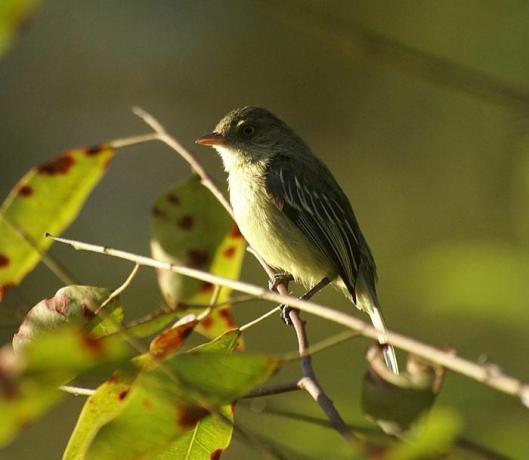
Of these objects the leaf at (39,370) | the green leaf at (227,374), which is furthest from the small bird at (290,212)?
the leaf at (39,370)

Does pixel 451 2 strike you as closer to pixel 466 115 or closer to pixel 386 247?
pixel 466 115

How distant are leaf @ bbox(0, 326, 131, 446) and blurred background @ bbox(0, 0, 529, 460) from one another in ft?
24.1

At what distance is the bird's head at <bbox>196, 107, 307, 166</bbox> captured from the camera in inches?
240

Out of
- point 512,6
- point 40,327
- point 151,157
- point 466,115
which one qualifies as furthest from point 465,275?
point 151,157

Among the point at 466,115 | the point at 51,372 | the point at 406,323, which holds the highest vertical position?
the point at 51,372

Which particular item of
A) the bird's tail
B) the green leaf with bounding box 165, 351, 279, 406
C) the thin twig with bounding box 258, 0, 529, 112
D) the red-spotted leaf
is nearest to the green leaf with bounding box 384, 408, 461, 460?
the green leaf with bounding box 165, 351, 279, 406

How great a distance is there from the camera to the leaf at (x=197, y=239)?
373 centimetres

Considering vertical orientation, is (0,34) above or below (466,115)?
above

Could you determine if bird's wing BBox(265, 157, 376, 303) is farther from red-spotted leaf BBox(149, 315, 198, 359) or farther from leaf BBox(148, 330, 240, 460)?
leaf BBox(148, 330, 240, 460)

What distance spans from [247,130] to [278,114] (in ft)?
21.9

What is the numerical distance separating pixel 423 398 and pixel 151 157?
1151cm

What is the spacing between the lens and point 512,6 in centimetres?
1016

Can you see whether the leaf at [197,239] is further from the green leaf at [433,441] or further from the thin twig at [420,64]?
the green leaf at [433,441]

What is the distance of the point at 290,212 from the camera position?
575 centimetres
